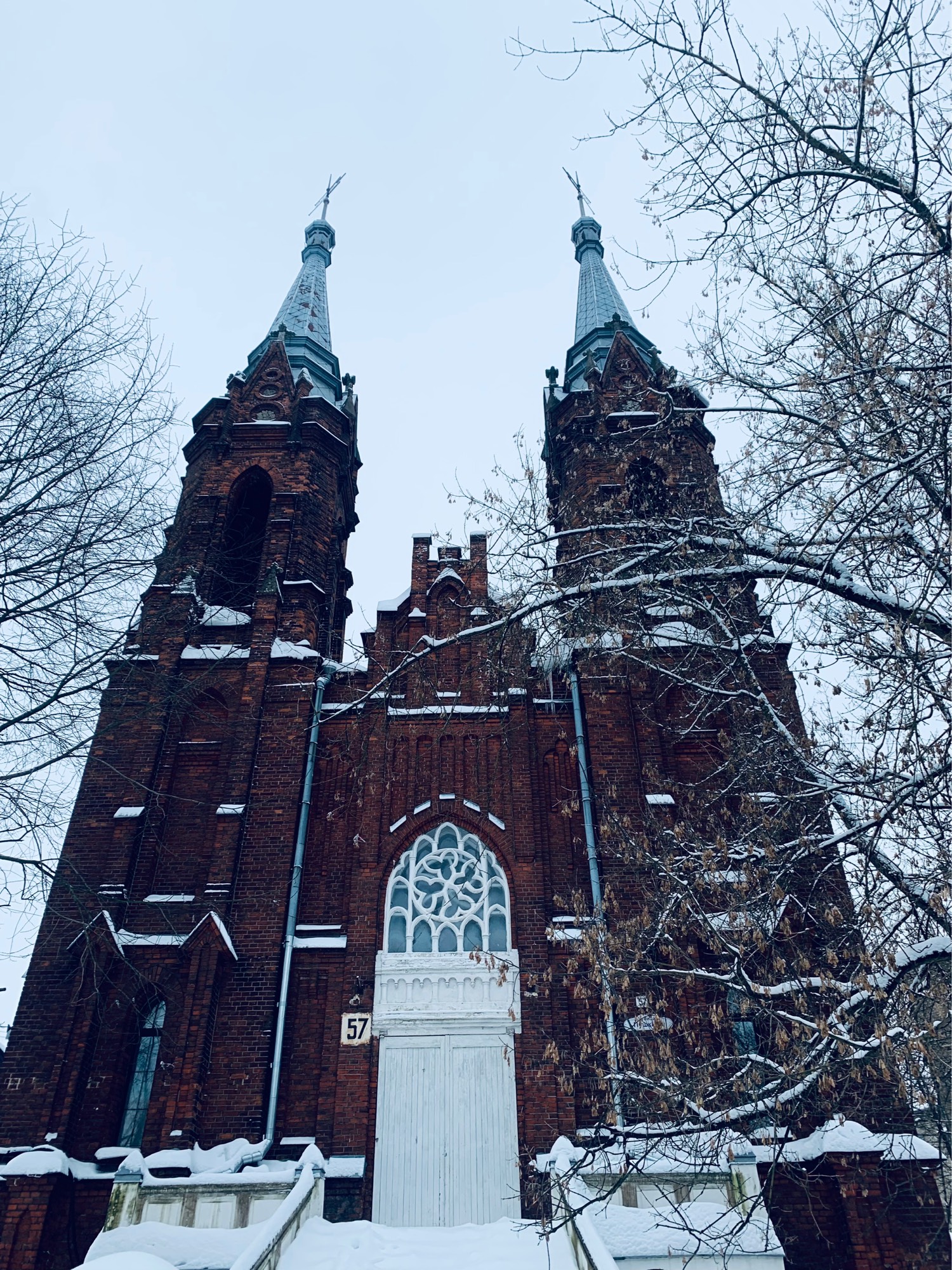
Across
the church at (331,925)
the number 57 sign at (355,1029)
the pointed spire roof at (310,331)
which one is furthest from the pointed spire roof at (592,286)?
the number 57 sign at (355,1029)

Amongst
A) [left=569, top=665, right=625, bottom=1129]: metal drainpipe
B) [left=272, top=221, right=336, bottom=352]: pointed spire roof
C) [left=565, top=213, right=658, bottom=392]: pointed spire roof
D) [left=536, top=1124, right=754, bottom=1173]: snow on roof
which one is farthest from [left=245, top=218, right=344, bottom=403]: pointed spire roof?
[left=536, top=1124, right=754, bottom=1173]: snow on roof

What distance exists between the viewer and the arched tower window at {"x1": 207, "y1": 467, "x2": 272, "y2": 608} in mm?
16547

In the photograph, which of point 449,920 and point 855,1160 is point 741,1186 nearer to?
point 855,1160

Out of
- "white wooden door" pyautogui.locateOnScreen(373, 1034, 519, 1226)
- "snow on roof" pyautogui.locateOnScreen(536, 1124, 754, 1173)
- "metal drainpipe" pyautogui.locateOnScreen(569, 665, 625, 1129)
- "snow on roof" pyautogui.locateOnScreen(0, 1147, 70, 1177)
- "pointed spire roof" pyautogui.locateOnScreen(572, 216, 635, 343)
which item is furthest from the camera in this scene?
"pointed spire roof" pyautogui.locateOnScreen(572, 216, 635, 343)

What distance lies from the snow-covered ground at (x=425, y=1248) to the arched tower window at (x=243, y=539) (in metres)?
10.1

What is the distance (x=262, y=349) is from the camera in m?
22.0

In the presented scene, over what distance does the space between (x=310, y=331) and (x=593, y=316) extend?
7.61 metres

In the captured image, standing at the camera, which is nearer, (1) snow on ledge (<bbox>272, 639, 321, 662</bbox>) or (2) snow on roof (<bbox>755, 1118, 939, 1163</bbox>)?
(2) snow on roof (<bbox>755, 1118, 939, 1163</bbox>)

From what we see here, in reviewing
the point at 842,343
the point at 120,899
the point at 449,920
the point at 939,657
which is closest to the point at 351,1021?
the point at 449,920

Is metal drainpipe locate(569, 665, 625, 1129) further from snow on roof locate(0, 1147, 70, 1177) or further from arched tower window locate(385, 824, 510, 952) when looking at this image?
snow on roof locate(0, 1147, 70, 1177)

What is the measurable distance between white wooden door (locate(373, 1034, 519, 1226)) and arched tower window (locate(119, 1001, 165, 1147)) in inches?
109

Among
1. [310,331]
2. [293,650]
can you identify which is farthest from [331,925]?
[310,331]

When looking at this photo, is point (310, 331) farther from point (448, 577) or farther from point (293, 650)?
point (293, 650)

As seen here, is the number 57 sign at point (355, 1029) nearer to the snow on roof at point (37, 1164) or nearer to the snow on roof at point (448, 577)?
the snow on roof at point (37, 1164)
